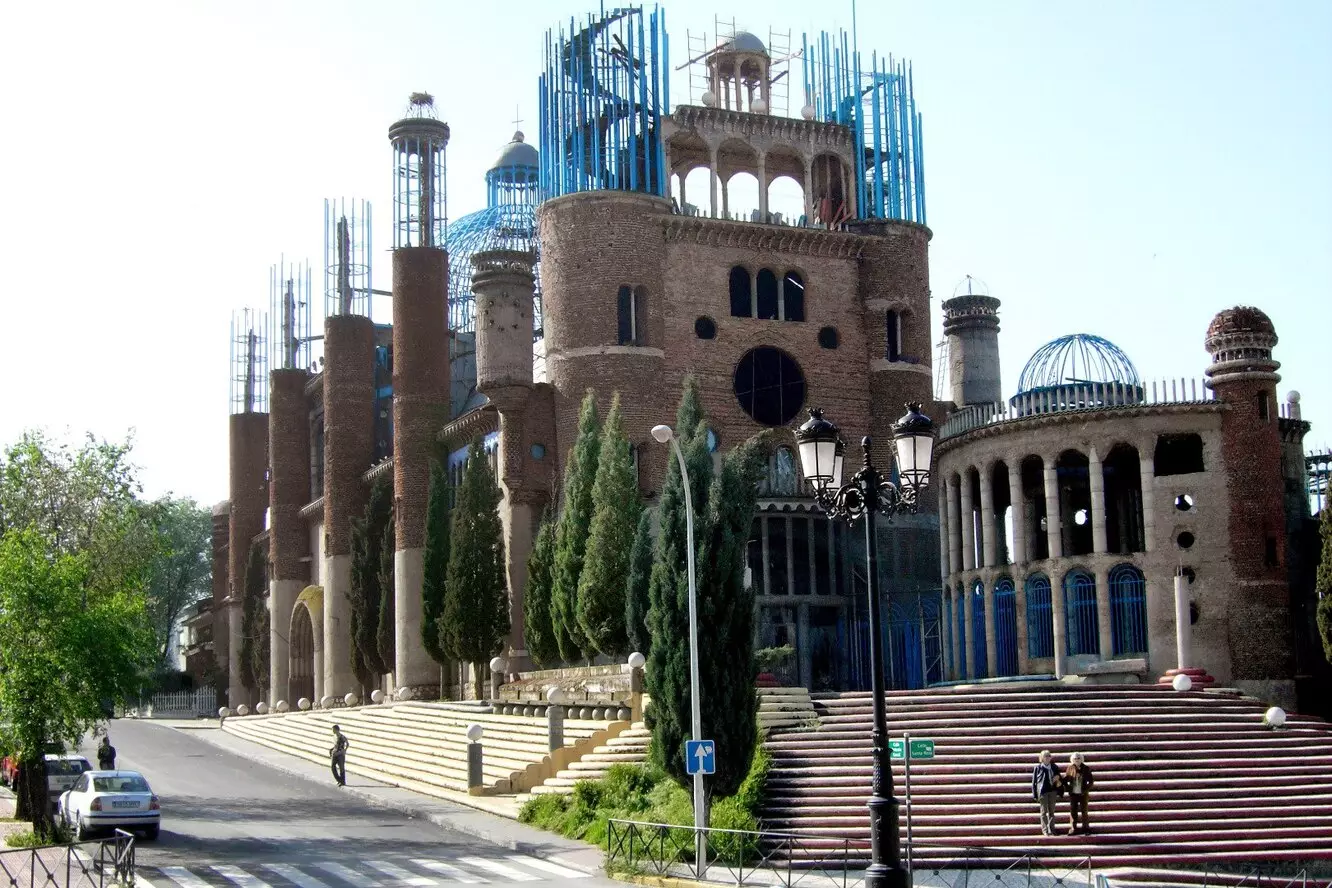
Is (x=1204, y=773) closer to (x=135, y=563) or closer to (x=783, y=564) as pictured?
(x=783, y=564)

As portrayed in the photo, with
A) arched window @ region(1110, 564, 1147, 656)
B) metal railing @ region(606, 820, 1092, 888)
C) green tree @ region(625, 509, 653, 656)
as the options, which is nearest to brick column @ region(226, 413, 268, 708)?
green tree @ region(625, 509, 653, 656)

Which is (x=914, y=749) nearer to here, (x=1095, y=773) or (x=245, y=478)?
(x=1095, y=773)

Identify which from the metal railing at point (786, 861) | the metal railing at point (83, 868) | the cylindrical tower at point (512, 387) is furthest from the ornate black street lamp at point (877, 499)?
the cylindrical tower at point (512, 387)

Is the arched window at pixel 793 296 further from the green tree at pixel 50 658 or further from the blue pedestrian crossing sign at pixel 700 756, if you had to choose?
the blue pedestrian crossing sign at pixel 700 756

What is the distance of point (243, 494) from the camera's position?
8681cm

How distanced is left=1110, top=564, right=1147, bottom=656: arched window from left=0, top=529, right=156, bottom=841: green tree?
2265cm

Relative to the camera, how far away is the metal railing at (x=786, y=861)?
24.1 metres

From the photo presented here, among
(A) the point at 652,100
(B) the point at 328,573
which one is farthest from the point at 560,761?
(B) the point at 328,573

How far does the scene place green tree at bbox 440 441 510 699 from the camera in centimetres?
5106

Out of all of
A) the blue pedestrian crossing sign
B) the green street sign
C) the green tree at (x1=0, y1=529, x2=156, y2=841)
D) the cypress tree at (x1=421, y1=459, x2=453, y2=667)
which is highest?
the cypress tree at (x1=421, y1=459, x2=453, y2=667)

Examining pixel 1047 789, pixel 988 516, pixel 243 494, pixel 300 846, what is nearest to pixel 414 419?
pixel 988 516

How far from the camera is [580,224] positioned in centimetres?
4988

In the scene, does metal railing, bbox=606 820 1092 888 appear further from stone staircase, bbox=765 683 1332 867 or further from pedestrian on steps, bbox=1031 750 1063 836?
pedestrian on steps, bbox=1031 750 1063 836

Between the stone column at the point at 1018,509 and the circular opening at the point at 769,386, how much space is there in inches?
411
